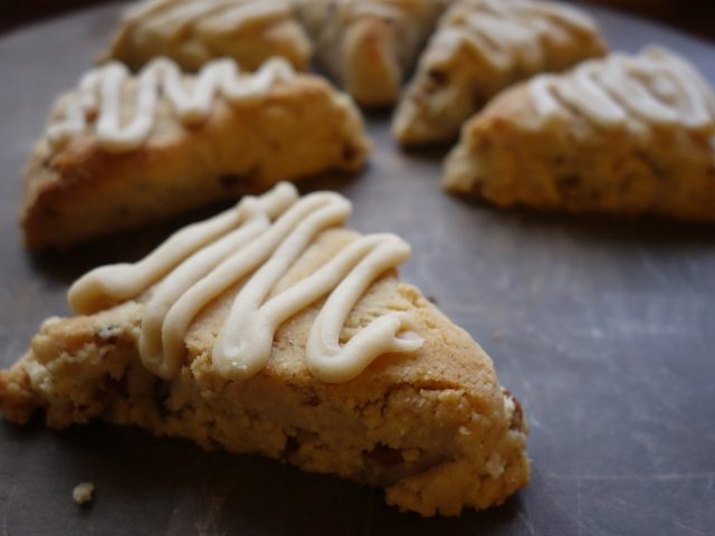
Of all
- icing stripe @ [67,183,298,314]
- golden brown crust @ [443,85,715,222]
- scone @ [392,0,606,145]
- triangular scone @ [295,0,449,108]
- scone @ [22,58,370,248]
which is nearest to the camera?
icing stripe @ [67,183,298,314]

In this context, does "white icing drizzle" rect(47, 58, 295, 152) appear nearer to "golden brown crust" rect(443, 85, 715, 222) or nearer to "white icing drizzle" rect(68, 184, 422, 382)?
"white icing drizzle" rect(68, 184, 422, 382)

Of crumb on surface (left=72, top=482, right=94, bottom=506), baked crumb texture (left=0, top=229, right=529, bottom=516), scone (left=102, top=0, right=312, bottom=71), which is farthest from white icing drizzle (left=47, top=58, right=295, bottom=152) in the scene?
crumb on surface (left=72, top=482, right=94, bottom=506)

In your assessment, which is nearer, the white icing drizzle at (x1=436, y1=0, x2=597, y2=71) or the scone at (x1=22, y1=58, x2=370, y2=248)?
the scone at (x1=22, y1=58, x2=370, y2=248)

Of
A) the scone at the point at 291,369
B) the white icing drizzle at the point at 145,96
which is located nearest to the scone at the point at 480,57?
the white icing drizzle at the point at 145,96

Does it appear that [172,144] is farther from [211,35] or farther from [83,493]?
[83,493]

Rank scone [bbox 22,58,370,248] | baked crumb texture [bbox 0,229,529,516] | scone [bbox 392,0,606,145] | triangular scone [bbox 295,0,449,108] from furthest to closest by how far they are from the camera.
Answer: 1. triangular scone [bbox 295,0,449,108]
2. scone [bbox 392,0,606,145]
3. scone [bbox 22,58,370,248]
4. baked crumb texture [bbox 0,229,529,516]

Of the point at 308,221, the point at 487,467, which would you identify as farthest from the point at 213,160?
the point at 487,467
